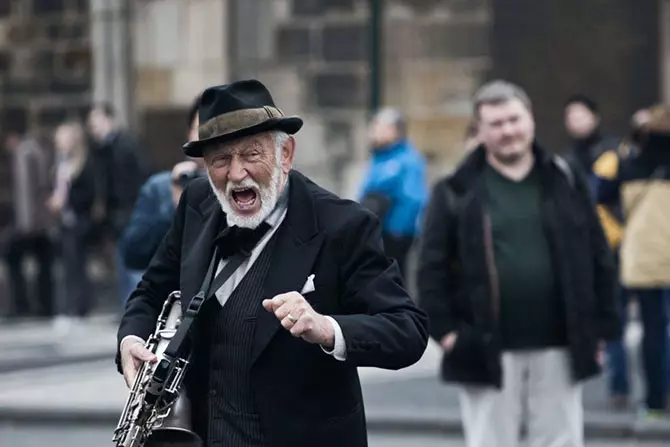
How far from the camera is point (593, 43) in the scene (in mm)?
15391

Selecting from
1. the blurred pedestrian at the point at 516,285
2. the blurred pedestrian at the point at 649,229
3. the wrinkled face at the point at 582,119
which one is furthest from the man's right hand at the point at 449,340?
the wrinkled face at the point at 582,119

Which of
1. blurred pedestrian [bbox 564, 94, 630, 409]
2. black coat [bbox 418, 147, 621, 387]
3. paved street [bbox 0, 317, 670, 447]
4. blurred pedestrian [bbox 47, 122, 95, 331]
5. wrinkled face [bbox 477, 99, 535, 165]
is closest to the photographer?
black coat [bbox 418, 147, 621, 387]

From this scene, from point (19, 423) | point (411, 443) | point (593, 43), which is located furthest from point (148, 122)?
point (411, 443)

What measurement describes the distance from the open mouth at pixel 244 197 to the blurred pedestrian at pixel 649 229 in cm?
584

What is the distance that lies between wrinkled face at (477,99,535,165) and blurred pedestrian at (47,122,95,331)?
7747 mm

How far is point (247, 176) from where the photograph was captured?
14.4 feet

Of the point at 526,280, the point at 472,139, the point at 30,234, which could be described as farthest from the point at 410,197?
the point at 526,280

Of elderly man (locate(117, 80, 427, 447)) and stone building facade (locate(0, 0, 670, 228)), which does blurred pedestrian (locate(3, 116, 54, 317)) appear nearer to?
stone building facade (locate(0, 0, 670, 228))

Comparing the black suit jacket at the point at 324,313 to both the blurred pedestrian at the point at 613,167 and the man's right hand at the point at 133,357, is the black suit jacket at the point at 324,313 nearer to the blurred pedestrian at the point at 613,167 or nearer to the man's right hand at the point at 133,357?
the man's right hand at the point at 133,357

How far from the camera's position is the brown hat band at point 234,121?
14.4ft

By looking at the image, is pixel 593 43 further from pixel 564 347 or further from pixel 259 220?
pixel 259 220

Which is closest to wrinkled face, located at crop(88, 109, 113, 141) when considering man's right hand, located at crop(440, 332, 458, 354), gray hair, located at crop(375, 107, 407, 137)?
gray hair, located at crop(375, 107, 407, 137)

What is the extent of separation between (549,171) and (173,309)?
8.90 ft

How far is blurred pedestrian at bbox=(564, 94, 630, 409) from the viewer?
10445 millimetres
